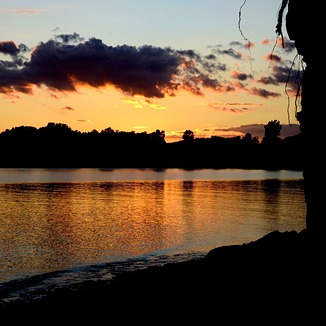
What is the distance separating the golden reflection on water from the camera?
2984 cm

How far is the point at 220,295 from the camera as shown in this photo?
11.6 meters

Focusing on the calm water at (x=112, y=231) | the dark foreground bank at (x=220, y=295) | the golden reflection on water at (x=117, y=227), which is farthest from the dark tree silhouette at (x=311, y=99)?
the golden reflection on water at (x=117, y=227)

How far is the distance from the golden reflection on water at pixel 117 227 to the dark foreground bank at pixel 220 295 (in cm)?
1058

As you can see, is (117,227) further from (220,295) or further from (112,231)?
(220,295)

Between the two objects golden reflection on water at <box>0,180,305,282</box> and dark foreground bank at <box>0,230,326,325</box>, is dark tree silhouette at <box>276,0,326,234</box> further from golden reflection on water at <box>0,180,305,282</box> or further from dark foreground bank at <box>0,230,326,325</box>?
golden reflection on water at <box>0,180,305,282</box>

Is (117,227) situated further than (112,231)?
Yes

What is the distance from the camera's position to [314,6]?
10.7 meters

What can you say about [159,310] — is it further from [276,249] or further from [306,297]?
[276,249]

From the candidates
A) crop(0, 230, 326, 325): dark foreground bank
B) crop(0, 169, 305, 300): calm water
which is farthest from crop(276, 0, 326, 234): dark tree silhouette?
crop(0, 169, 305, 300): calm water

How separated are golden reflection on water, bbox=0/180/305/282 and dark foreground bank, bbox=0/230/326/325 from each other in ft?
34.7

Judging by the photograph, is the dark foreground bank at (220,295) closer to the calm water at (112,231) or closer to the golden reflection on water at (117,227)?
the calm water at (112,231)

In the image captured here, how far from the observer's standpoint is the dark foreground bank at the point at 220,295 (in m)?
10.5

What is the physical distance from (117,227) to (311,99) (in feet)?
109

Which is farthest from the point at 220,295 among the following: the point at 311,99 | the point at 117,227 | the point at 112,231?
the point at 117,227
